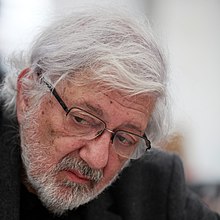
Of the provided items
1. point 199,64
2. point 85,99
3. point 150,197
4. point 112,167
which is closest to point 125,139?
point 112,167

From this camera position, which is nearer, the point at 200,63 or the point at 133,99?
the point at 133,99

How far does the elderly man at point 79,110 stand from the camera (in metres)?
1.24

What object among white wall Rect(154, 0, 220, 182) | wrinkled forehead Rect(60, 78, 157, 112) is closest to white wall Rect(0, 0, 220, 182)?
white wall Rect(154, 0, 220, 182)

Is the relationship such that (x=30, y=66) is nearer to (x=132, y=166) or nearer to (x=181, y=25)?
(x=132, y=166)

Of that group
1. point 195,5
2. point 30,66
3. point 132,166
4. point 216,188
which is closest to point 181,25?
point 195,5

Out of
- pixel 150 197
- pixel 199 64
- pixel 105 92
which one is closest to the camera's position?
pixel 105 92

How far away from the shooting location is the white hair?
1236 millimetres

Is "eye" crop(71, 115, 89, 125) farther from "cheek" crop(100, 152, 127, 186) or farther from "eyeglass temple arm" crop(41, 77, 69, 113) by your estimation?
"cheek" crop(100, 152, 127, 186)

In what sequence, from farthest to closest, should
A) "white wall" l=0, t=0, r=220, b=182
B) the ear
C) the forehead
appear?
"white wall" l=0, t=0, r=220, b=182 < the ear < the forehead

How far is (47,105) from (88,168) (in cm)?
22

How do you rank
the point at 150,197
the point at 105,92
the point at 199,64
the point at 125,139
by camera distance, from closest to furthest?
the point at 105,92 < the point at 125,139 < the point at 150,197 < the point at 199,64

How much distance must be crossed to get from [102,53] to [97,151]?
28 cm

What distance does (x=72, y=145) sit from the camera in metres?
1.25

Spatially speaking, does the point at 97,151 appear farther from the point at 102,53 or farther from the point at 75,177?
the point at 102,53
